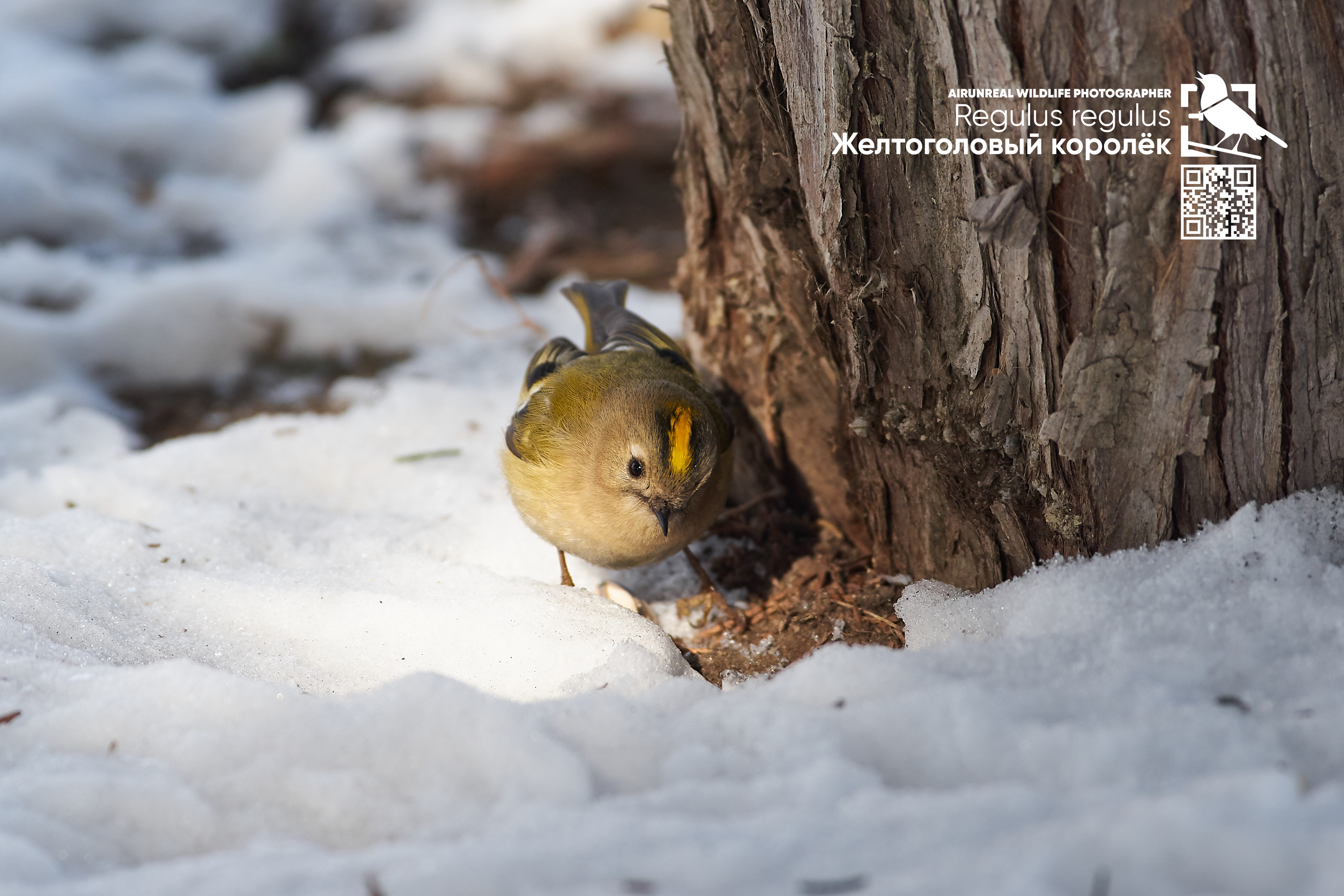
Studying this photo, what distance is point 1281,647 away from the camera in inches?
84.6

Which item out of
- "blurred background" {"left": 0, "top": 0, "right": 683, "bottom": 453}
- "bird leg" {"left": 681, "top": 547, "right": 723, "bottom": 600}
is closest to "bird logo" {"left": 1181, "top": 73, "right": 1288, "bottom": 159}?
"bird leg" {"left": 681, "top": 547, "right": 723, "bottom": 600}

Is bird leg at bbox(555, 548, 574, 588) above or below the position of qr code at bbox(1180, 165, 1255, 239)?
below

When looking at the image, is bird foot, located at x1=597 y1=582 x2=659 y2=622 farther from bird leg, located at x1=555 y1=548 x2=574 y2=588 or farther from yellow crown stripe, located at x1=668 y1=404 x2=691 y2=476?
yellow crown stripe, located at x1=668 y1=404 x2=691 y2=476

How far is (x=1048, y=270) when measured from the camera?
2.35m

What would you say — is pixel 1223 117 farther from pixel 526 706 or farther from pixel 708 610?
pixel 708 610

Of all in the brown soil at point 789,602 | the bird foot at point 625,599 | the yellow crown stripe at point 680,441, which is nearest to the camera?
the brown soil at point 789,602

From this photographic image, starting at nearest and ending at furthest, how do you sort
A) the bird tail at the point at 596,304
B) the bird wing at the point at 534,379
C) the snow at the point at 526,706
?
the snow at the point at 526,706 < the bird wing at the point at 534,379 < the bird tail at the point at 596,304

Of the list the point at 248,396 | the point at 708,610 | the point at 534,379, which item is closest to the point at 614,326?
the point at 534,379

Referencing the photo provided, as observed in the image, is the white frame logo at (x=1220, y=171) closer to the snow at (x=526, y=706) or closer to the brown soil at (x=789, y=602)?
the snow at (x=526, y=706)

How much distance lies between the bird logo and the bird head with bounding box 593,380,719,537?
1.79 meters

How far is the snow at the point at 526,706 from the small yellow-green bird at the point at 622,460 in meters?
0.28

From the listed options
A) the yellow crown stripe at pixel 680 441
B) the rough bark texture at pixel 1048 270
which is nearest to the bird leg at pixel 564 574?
the yellow crown stripe at pixel 680 441

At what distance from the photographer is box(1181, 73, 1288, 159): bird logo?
6.88 feet

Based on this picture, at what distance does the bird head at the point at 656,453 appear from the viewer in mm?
3377
